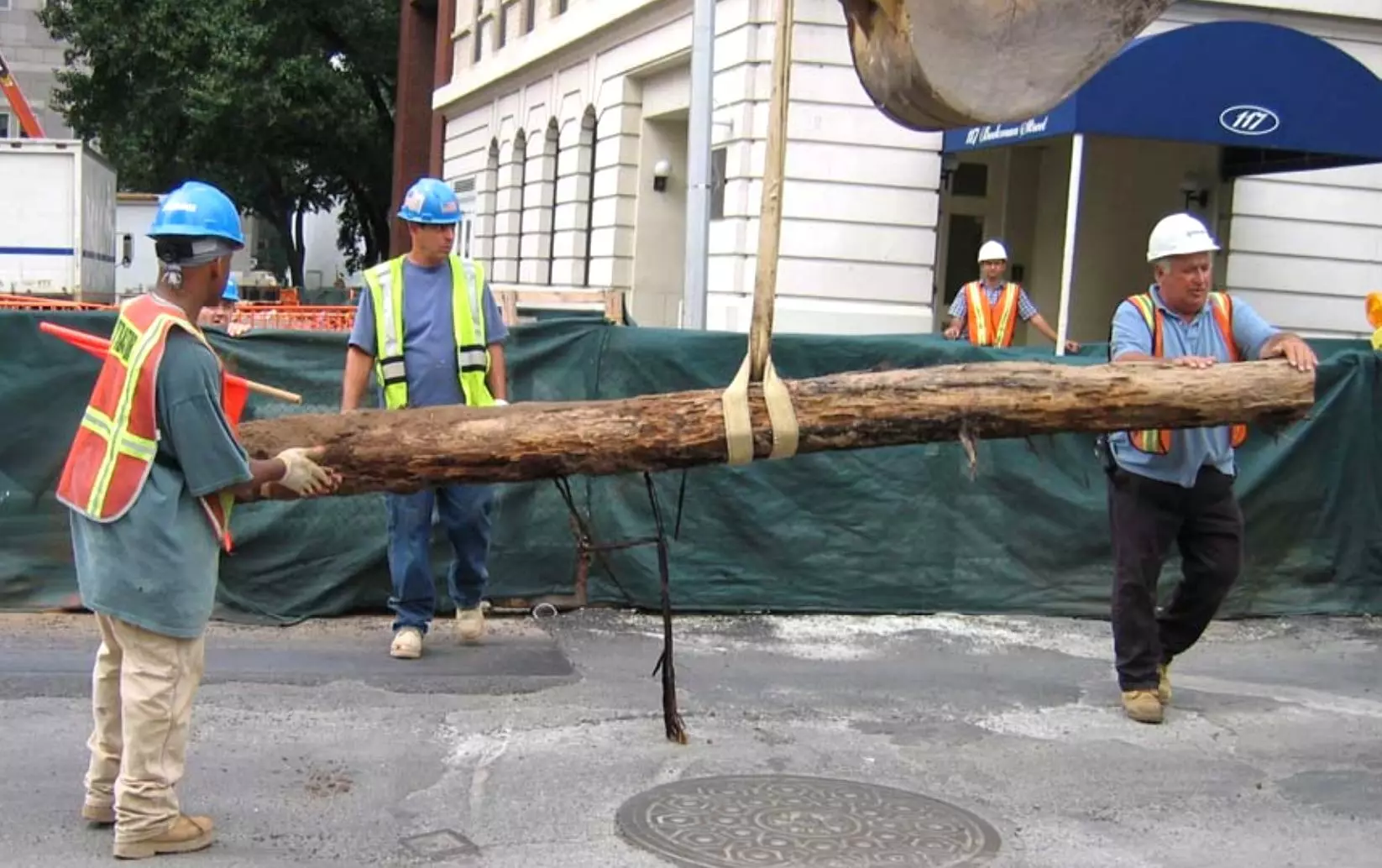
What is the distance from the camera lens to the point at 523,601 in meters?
7.84

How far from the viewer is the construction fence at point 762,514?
7.48m

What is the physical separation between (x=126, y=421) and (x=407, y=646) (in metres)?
2.79

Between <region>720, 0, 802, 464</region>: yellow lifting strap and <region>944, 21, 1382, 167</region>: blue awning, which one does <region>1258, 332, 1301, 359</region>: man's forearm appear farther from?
<region>944, 21, 1382, 167</region>: blue awning

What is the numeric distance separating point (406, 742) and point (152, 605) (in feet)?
5.13

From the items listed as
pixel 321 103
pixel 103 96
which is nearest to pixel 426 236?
pixel 321 103

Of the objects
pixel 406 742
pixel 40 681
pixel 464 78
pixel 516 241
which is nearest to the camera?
pixel 406 742

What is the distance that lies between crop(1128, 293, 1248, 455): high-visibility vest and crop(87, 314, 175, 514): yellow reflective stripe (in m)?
3.80

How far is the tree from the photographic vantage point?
36.0 meters

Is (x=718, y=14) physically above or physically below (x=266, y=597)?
above

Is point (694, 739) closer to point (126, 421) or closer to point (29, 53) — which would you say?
point (126, 421)

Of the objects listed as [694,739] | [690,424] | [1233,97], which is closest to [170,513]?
[690,424]

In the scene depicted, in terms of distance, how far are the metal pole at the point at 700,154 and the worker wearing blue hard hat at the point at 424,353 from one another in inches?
184

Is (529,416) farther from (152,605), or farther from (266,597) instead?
(266,597)

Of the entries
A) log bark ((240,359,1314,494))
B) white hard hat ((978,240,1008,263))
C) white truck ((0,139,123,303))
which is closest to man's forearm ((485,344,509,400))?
log bark ((240,359,1314,494))
